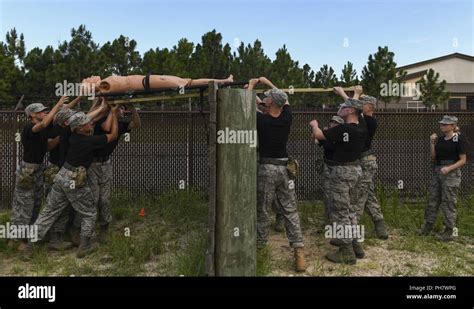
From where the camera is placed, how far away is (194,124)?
709cm

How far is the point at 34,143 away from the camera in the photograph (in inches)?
198

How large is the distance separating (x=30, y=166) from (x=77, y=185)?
874mm

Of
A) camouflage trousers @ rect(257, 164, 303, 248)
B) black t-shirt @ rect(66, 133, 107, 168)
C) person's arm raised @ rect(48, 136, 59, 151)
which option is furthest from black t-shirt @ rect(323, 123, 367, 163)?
person's arm raised @ rect(48, 136, 59, 151)

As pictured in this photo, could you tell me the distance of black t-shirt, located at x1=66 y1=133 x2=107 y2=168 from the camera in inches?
186

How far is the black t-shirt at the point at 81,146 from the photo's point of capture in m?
4.73

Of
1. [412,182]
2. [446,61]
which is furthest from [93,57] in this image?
[446,61]

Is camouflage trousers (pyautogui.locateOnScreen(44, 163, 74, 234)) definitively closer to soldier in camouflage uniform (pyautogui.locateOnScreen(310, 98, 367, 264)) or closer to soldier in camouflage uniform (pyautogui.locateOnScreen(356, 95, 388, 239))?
soldier in camouflage uniform (pyautogui.locateOnScreen(310, 98, 367, 264))

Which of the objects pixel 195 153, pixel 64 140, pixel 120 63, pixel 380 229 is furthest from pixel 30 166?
pixel 120 63

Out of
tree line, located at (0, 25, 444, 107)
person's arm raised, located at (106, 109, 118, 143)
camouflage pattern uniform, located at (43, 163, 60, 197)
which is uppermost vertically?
tree line, located at (0, 25, 444, 107)

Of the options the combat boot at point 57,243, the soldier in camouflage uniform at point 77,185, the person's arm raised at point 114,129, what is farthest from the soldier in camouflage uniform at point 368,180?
the combat boot at point 57,243

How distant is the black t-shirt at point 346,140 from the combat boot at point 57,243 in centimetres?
369

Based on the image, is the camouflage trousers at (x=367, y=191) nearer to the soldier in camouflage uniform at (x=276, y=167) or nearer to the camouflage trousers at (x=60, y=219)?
the soldier in camouflage uniform at (x=276, y=167)

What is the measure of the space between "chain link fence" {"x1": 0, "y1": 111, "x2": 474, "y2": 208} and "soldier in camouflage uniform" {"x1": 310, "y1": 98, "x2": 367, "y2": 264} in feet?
7.27
